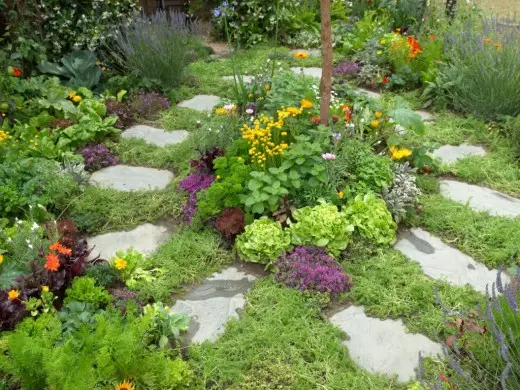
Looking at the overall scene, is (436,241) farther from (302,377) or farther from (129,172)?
(129,172)

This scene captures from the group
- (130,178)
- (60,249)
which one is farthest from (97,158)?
(60,249)

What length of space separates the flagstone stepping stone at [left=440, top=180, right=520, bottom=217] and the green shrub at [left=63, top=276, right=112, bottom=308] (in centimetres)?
242

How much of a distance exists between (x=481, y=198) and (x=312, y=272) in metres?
1.56

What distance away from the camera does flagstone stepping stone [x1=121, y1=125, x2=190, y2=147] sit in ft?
14.6

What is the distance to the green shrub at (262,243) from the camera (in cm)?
296

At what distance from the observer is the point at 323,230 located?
117 inches

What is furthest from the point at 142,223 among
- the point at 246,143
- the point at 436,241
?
the point at 436,241

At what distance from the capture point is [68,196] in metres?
3.59

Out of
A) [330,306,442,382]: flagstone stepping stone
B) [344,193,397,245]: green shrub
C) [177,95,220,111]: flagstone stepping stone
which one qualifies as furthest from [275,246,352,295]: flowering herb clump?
[177,95,220,111]: flagstone stepping stone

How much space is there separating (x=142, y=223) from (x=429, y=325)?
1.92 metres

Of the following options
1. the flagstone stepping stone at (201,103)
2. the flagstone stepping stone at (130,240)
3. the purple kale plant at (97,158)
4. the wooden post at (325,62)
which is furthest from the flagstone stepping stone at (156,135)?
the wooden post at (325,62)

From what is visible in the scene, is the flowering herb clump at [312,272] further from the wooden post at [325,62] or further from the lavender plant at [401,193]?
the wooden post at [325,62]

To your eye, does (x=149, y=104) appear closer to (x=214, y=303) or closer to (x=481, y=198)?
(x=214, y=303)

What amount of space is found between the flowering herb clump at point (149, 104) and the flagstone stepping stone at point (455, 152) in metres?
2.58
